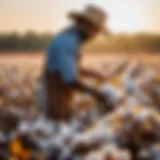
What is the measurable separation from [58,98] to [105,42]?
23cm

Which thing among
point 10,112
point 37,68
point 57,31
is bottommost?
point 10,112

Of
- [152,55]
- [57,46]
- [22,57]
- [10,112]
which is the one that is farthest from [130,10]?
[10,112]

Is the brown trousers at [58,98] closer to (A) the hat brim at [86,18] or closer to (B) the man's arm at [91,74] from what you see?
→ (B) the man's arm at [91,74]

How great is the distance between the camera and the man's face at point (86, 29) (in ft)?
4.65

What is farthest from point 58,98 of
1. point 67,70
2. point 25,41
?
point 25,41

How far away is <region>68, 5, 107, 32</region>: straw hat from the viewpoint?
4.63 feet

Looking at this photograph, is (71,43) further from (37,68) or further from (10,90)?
(10,90)

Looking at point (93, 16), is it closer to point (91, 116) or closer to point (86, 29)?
point (86, 29)

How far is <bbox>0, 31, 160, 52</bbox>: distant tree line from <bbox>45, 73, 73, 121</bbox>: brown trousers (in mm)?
115

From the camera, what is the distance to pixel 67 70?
142 cm

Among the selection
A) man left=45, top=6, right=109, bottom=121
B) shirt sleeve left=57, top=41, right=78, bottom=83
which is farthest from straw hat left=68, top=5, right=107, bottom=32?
shirt sleeve left=57, top=41, right=78, bottom=83

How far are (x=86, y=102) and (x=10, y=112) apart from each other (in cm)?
24

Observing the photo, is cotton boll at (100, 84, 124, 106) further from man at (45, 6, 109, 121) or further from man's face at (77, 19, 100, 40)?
man's face at (77, 19, 100, 40)

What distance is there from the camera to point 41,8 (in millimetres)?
1493
